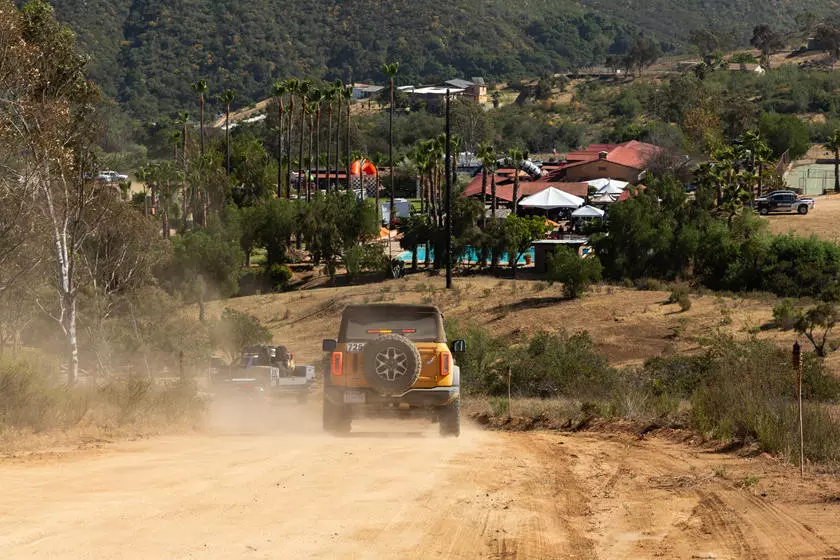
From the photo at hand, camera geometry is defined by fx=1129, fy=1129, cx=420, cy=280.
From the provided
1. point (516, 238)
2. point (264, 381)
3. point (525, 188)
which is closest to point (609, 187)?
point (525, 188)

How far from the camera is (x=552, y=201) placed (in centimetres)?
7738

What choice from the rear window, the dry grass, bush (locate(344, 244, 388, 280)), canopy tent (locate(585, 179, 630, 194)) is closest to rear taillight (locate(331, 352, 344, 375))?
the rear window

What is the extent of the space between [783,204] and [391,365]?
196 feet

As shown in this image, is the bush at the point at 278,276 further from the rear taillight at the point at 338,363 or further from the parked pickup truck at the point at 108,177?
the rear taillight at the point at 338,363

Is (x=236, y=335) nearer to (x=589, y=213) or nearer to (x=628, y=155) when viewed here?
(x=589, y=213)

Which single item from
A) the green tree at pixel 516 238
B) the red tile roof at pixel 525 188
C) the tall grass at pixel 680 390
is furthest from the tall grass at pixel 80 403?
the red tile roof at pixel 525 188

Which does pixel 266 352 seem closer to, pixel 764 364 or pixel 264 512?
pixel 764 364

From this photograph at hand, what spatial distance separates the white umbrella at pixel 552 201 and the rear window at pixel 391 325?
6003 centimetres

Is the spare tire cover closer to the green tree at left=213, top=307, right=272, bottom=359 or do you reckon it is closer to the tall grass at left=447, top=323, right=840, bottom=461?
the tall grass at left=447, top=323, right=840, bottom=461

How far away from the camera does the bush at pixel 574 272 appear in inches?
2008

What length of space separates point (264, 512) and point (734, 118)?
11357 cm

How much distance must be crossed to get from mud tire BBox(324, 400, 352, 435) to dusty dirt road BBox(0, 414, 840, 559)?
2057 mm

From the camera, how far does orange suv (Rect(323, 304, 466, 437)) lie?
16344 millimetres

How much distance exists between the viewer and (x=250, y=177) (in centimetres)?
8131
